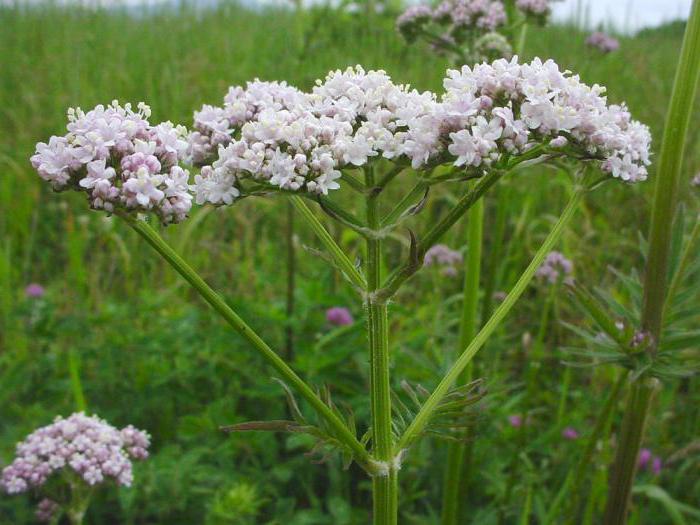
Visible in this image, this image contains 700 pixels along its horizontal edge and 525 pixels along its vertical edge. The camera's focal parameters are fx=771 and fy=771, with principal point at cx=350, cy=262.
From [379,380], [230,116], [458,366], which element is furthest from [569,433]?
[230,116]

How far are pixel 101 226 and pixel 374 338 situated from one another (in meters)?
3.35

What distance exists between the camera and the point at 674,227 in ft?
7.20

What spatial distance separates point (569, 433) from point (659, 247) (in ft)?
4.25

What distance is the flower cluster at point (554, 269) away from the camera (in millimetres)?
3246

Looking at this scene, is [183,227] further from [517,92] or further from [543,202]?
[517,92]

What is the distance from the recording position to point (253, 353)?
133 inches

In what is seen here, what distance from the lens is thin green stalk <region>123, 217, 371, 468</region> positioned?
4.96 ft

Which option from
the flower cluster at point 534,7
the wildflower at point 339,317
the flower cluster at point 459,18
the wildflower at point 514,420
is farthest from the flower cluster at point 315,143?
the wildflower at point 514,420

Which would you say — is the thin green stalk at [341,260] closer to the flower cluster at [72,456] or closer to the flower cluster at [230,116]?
the flower cluster at [230,116]

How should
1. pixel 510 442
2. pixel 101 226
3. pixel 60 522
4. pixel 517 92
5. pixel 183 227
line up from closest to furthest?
pixel 517 92, pixel 60 522, pixel 510 442, pixel 101 226, pixel 183 227

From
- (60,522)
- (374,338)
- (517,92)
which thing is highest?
(517,92)

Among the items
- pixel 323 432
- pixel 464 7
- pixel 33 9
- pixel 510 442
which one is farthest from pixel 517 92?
pixel 33 9

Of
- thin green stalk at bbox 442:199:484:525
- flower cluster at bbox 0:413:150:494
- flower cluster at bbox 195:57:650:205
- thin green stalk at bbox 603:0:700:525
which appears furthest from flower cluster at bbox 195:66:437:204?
flower cluster at bbox 0:413:150:494

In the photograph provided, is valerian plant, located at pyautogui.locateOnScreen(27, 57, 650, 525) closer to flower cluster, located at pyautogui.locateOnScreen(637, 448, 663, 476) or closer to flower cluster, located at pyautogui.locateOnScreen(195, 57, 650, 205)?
flower cluster, located at pyautogui.locateOnScreen(195, 57, 650, 205)
